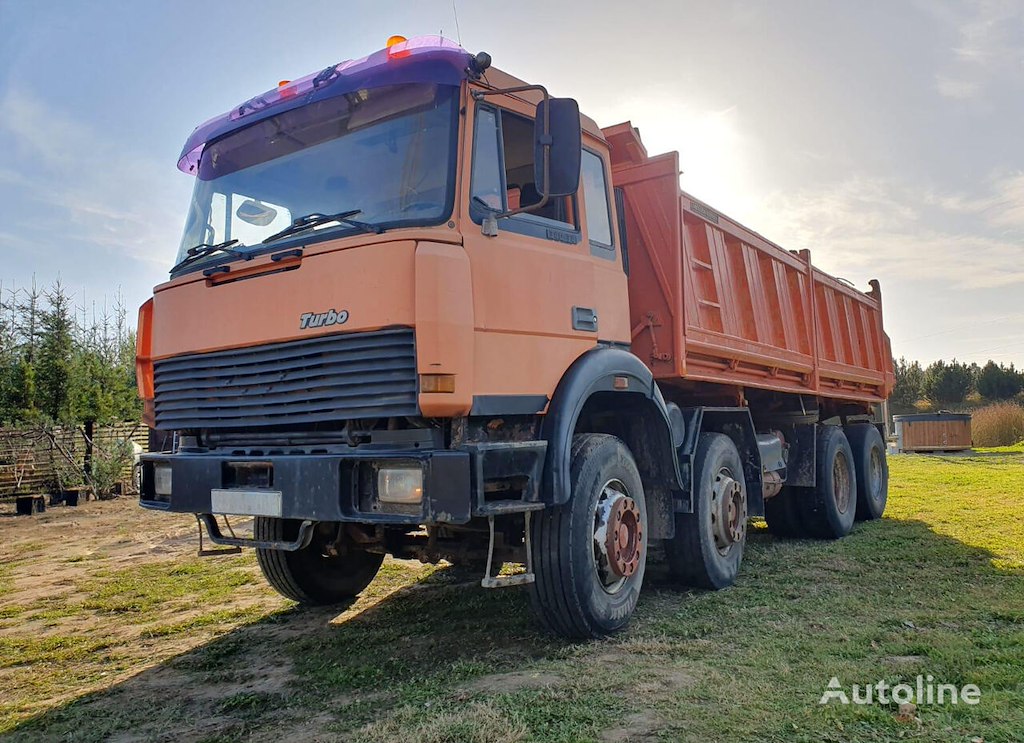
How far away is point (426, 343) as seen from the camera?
3303 mm

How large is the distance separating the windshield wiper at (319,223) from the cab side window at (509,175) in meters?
0.51

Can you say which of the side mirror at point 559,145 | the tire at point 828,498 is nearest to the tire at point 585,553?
the side mirror at point 559,145

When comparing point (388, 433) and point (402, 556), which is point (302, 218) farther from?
point (402, 556)

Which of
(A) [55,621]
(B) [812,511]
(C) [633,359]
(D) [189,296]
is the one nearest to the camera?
(D) [189,296]

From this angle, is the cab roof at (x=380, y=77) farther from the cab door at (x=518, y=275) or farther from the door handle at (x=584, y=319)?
the door handle at (x=584, y=319)

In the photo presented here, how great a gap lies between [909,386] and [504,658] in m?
49.1

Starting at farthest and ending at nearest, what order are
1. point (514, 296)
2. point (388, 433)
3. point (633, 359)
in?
point (633, 359)
point (514, 296)
point (388, 433)

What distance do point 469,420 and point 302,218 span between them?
1340 mm

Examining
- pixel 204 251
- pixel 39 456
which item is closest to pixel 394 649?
pixel 204 251

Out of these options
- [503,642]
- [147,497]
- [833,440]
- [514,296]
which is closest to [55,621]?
[147,497]

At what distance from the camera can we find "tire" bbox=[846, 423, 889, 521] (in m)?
9.27

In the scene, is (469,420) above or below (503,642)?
above

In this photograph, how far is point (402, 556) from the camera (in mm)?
4223

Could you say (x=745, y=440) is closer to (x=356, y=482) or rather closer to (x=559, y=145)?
(x=559, y=145)
